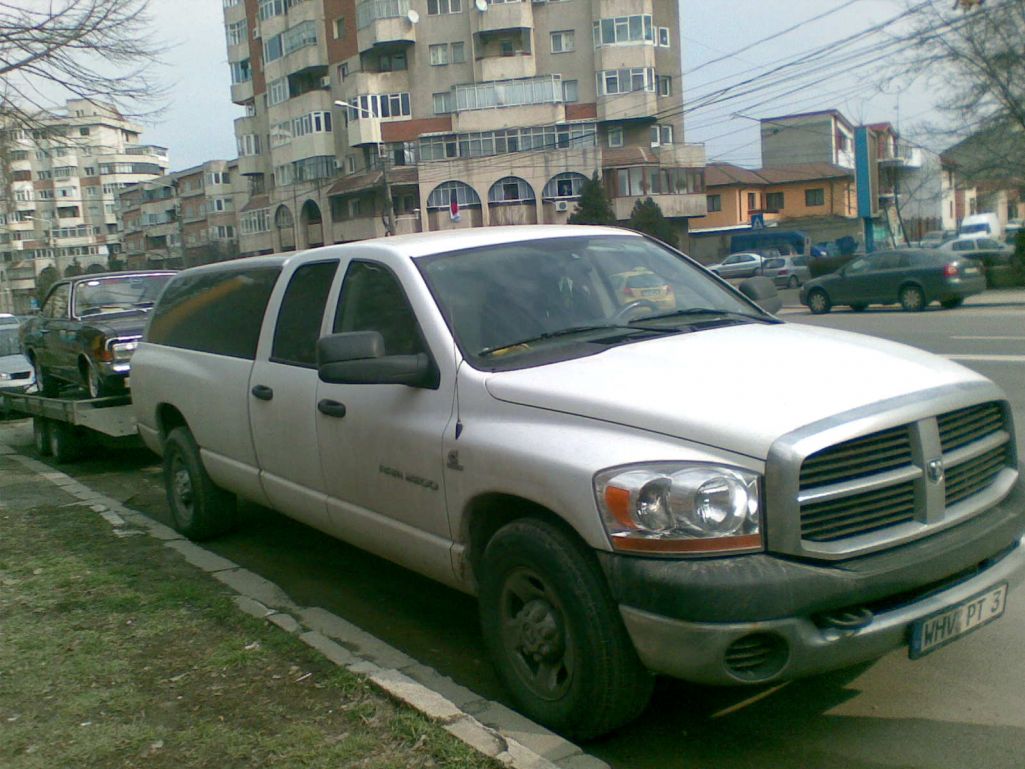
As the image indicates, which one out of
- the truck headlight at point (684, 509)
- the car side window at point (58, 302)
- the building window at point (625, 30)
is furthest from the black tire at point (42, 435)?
the building window at point (625, 30)

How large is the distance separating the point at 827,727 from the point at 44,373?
10729mm

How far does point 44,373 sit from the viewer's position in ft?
40.2

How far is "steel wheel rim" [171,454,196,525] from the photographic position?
280 inches

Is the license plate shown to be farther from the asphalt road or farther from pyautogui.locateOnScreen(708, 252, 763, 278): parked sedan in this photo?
pyautogui.locateOnScreen(708, 252, 763, 278): parked sedan

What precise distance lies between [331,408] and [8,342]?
674 inches

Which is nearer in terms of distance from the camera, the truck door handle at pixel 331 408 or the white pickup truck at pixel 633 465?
the white pickup truck at pixel 633 465

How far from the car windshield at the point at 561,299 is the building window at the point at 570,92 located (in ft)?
190

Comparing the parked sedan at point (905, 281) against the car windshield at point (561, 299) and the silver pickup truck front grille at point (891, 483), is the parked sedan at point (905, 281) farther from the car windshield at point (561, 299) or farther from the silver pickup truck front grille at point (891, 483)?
the silver pickup truck front grille at point (891, 483)

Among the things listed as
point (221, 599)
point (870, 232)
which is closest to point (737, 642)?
point (221, 599)

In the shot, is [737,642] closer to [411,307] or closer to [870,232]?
[411,307]

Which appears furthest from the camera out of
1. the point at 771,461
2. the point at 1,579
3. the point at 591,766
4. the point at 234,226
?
the point at 234,226

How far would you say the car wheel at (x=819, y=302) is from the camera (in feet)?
86.1

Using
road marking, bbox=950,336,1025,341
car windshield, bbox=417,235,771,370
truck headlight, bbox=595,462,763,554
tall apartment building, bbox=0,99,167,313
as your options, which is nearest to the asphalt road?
truck headlight, bbox=595,462,763,554

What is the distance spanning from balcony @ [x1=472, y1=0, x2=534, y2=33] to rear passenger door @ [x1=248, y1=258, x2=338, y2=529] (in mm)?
56816
